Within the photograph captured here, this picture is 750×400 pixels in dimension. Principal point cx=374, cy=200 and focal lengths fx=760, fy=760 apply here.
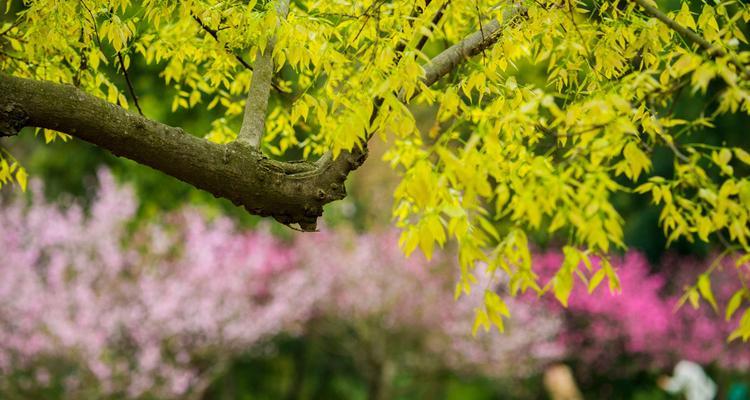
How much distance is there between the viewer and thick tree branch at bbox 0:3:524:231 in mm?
3061

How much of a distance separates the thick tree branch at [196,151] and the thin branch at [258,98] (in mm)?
148

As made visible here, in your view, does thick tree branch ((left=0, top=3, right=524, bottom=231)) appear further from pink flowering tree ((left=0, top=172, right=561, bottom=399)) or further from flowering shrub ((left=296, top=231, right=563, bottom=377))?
flowering shrub ((left=296, top=231, right=563, bottom=377))

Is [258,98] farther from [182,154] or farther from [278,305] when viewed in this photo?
[278,305]

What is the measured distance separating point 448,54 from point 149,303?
25.6 ft

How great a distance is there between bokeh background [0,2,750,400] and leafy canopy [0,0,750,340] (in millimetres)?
6125

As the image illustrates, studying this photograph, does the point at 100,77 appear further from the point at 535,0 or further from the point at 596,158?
the point at 596,158

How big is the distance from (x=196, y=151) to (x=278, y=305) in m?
8.84

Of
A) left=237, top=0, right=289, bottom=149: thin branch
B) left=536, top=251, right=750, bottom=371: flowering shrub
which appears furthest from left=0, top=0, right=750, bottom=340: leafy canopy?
left=536, top=251, right=750, bottom=371: flowering shrub

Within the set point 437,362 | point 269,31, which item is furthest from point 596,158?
point 437,362

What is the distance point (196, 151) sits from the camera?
126 inches

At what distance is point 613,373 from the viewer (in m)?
15.5

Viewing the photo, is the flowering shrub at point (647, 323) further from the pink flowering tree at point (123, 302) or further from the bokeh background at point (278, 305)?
the pink flowering tree at point (123, 302)

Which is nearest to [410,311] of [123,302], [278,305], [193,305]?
[278,305]

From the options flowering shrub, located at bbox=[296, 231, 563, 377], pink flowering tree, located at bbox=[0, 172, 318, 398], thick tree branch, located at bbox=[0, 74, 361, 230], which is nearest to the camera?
thick tree branch, located at bbox=[0, 74, 361, 230]
